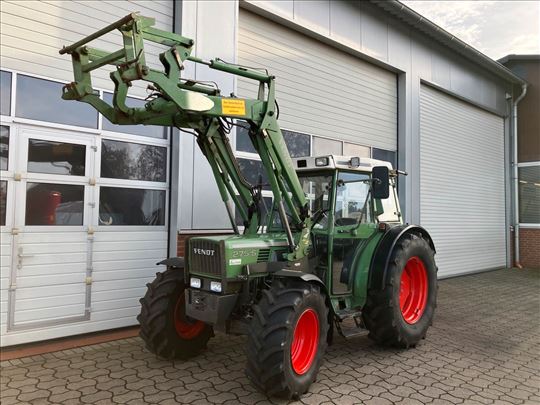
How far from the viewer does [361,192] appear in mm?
5039

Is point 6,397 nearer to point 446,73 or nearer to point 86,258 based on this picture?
point 86,258

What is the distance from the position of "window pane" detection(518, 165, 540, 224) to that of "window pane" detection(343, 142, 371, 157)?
25.5 feet

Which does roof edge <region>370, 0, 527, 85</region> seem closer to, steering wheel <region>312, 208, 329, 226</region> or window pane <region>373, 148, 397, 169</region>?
window pane <region>373, 148, 397, 169</region>

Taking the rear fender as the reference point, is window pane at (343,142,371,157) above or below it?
above

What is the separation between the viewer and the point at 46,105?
522 centimetres

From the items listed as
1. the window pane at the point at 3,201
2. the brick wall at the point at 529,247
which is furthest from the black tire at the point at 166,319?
the brick wall at the point at 529,247

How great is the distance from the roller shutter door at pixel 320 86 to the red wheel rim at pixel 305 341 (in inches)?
179

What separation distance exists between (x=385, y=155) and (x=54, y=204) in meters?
7.46

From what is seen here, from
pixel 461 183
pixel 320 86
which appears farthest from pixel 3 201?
pixel 461 183

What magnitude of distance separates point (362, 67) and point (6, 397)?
8684mm

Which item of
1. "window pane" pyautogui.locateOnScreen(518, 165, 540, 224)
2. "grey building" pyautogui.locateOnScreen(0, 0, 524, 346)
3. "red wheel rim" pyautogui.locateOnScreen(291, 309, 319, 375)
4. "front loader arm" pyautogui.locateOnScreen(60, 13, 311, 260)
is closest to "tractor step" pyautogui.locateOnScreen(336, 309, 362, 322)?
"red wheel rim" pyautogui.locateOnScreen(291, 309, 319, 375)

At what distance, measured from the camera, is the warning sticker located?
3.81 meters

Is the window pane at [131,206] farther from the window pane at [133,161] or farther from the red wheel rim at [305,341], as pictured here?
the red wheel rim at [305,341]

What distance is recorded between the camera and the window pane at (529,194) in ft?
46.1
